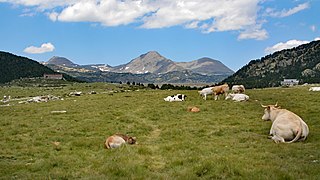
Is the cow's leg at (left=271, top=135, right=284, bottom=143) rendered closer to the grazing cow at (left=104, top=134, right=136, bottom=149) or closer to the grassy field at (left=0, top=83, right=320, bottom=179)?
the grassy field at (left=0, top=83, right=320, bottom=179)

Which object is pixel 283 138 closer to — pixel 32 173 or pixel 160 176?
pixel 160 176

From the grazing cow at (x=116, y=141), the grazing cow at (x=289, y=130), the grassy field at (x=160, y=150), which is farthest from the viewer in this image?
the grazing cow at (x=289, y=130)

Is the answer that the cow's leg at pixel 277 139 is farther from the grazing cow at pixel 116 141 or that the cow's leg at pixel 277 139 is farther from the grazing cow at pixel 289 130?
the grazing cow at pixel 116 141

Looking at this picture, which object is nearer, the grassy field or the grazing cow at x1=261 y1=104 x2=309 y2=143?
the grassy field

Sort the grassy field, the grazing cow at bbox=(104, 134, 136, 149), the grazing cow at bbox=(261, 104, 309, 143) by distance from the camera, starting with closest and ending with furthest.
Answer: the grassy field → the grazing cow at bbox=(104, 134, 136, 149) → the grazing cow at bbox=(261, 104, 309, 143)

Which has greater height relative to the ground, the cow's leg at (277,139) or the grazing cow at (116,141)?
the cow's leg at (277,139)

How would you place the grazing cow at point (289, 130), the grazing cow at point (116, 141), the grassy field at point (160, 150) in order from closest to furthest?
the grassy field at point (160, 150)
the grazing cow at point (116, 141)
the grazing cow at point (289, 130)

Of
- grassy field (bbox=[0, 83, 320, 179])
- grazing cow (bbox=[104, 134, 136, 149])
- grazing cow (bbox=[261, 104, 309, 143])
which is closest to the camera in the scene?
grassy field (bbox=[0, 83, 320, 179])

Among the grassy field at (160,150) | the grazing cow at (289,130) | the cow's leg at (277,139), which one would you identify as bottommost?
the grassy field at (160,150)

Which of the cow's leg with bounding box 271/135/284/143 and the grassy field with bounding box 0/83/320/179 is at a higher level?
the cow's leg with bounding box 271/135/284/143

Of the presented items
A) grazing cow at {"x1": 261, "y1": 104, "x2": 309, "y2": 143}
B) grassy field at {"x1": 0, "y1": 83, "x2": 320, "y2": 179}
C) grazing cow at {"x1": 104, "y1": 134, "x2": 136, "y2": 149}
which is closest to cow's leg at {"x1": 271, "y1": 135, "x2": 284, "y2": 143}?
grazing cow at {"x1": 261, "y1": 104, "x2": 309, "y2": 143}

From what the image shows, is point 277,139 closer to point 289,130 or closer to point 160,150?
point 289,130

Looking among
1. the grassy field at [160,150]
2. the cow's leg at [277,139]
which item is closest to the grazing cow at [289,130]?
the cow's leg at [277,139]

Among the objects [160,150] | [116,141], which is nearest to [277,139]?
[160,150]
